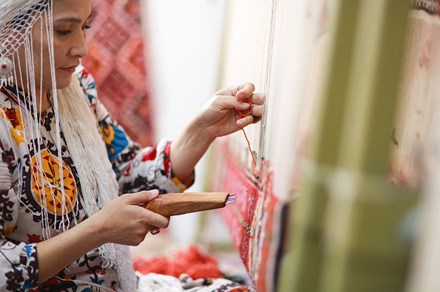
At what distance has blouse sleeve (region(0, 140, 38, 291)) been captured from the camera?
3.77 ft

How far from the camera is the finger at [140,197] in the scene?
117 cm

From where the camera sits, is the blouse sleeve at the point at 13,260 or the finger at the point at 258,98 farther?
the finger at the point at 258,98

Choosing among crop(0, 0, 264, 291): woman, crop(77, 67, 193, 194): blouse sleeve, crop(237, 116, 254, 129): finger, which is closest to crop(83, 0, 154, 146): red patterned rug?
crop(77, 67, 193, 194): blouse sleeve

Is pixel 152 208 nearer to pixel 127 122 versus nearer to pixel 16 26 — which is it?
pixel 16 26

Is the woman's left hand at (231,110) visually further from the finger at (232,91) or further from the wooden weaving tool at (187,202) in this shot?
the wooden weaving tool at (187,202)

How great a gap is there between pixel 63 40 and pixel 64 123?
198 millimetres

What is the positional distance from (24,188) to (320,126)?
76cm

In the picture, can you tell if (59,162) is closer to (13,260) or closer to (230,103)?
(13,260)

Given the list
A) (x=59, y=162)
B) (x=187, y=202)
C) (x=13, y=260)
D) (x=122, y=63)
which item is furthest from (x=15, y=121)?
(x=122, y=63)

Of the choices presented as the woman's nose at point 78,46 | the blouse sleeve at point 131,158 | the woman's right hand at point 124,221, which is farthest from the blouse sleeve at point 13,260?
the blouse sleeve at point 131,158

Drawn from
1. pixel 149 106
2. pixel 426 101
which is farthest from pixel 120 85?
pixel 426 101

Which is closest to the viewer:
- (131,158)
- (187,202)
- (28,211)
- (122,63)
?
(187,202)

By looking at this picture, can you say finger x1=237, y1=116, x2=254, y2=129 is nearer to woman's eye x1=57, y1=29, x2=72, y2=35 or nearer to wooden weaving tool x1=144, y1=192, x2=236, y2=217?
wooden weaving tool x1=144, y1=192, x2=236, y2=217

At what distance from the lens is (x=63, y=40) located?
1248mm
